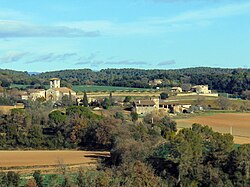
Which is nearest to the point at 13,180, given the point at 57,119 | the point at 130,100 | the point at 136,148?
the point at 136,148

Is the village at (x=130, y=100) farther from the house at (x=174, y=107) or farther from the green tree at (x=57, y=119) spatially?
the green tree at (x=57, y=119)

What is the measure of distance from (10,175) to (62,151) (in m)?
15.4

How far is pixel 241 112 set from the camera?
75812 mm

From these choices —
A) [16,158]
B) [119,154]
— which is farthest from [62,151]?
[119,154]

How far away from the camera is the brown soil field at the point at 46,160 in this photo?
36562 mm

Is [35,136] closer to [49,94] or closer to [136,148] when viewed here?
[136,148]

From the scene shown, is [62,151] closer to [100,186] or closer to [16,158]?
[16,158]

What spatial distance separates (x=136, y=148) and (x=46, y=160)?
849 cm

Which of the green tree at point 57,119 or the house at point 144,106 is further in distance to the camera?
the house at point 144,106

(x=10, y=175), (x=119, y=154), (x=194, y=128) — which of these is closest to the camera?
(x=10, y=175)

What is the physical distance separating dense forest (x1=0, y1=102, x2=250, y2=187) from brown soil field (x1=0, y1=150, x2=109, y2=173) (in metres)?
1.84

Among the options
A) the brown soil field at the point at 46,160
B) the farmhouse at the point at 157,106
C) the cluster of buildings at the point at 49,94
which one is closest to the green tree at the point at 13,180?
the brown soil field at the point at 46,160

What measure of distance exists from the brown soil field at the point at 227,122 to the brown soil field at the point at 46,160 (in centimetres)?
1639

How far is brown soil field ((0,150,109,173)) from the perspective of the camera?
120 ft
